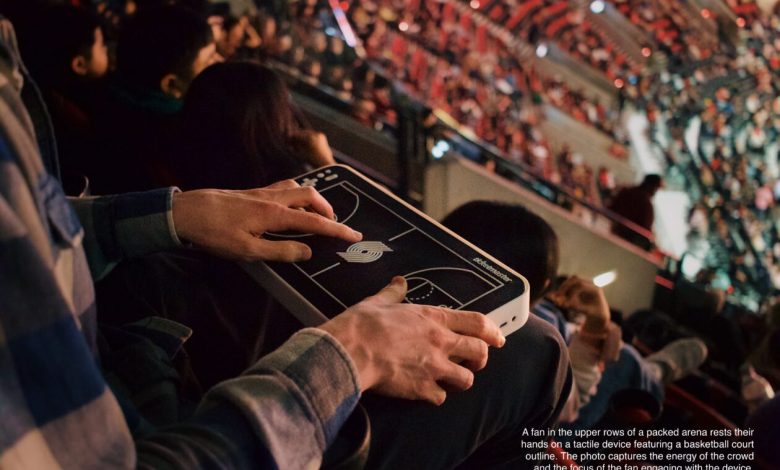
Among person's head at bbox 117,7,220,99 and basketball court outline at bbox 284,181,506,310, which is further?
person's head at bbox 117,7,220,99

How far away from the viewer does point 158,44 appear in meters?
2.03

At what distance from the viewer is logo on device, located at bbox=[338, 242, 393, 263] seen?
80cm

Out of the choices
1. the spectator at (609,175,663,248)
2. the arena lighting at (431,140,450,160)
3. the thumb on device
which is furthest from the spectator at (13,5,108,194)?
the spectator at (609,175,663,248)

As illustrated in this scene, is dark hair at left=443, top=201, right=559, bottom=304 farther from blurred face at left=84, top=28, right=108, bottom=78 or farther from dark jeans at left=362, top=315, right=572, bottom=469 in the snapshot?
blurred face at left=84, top=28, right=108, bottom=78

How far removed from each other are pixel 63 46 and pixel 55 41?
1.2 inches

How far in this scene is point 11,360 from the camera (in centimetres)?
42

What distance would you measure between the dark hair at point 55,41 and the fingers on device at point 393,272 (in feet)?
5.80

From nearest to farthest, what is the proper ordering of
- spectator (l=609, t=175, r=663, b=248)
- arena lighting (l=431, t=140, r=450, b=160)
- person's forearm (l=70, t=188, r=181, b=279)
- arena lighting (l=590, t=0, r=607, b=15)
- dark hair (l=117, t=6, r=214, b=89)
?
1. person's forearm (l=70, t=188, r=181, b=279)
2. dark hair (l=117, t=6, r=214, b=89)
3. arena lighting (l=431, t=140, r=450, b=160)
4. spectator (l=609, t=175, r=663, b=248)
5. arena lighting (l=590, t=0, r=607, b=15)

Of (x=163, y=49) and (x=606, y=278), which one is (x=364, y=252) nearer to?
(x=163, y=49)

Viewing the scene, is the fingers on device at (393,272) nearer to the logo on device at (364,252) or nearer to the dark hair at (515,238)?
the logo on device at (364,252)

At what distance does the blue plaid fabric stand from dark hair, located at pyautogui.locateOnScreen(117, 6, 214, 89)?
1551 millimetres

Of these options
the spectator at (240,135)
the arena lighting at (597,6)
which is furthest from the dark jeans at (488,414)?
the arena lighting at (597,6)

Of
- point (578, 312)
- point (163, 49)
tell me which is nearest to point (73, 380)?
point (163, 49)

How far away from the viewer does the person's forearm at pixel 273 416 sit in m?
0.51
